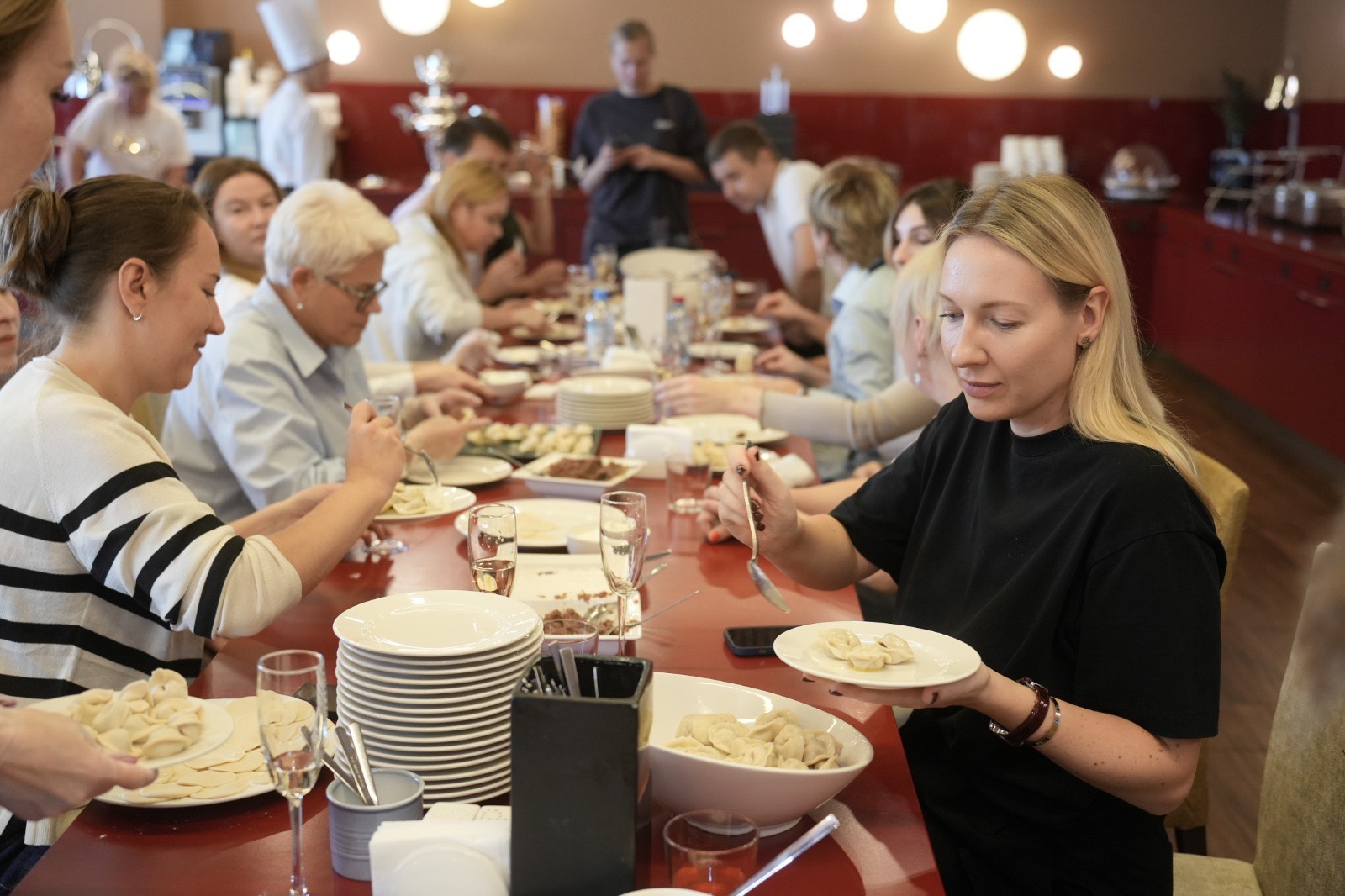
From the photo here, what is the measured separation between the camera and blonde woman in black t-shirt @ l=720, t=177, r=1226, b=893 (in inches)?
56.5

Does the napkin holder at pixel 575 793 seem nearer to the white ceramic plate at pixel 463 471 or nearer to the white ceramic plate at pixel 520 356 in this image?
the white ceramic plate at pixel 463 471

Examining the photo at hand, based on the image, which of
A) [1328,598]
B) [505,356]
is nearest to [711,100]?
[505,356]

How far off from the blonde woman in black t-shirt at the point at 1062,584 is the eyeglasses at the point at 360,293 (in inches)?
51.9

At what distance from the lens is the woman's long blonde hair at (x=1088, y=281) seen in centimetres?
156

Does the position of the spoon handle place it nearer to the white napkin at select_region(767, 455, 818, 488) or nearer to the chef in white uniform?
the white napkin at select_region(767, 455, 818, 488)

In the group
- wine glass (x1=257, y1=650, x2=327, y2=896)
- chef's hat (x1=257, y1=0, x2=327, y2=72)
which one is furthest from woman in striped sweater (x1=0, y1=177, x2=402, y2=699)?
chef's hat (x1=257, y1=0, x2=327, y2=72)

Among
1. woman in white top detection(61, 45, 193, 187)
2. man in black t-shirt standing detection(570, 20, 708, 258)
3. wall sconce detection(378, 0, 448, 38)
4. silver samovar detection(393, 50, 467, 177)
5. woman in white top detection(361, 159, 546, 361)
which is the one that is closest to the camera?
woman in white top detection(361, 159, 546, 361)

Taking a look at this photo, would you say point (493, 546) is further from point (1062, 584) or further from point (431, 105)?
point (431, 105)

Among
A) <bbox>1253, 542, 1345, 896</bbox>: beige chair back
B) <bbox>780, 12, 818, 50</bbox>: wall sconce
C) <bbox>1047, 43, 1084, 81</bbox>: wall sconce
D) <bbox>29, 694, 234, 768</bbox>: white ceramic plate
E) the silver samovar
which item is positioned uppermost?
<bbox>780, 12, 818, 50</bbox>: wall sconce

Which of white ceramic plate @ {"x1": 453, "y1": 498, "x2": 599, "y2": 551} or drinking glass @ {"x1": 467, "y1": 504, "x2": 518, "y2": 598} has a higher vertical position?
drinking glass @ {"x1": 467, "y1": 504, "x2": 518, "y2": 598}

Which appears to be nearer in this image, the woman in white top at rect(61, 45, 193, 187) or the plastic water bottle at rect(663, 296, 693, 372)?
the plastic water bottle at rect(663, 296, 693, 372)

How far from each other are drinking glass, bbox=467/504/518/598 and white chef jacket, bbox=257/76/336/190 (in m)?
5.92

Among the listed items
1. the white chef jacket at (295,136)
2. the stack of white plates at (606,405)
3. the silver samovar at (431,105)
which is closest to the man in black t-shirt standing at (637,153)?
the silver samovar at (431,105)

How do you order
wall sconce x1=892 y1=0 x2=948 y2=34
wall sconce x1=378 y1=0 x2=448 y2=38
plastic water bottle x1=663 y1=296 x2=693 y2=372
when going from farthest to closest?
wall sconce x1=378 y1=0 x2=448 y2=38 → wall sconce x1=892 y1=0 x2=948 y2=34 → plastic water bottle x1=663 y1=296 x2=693 y2=372
